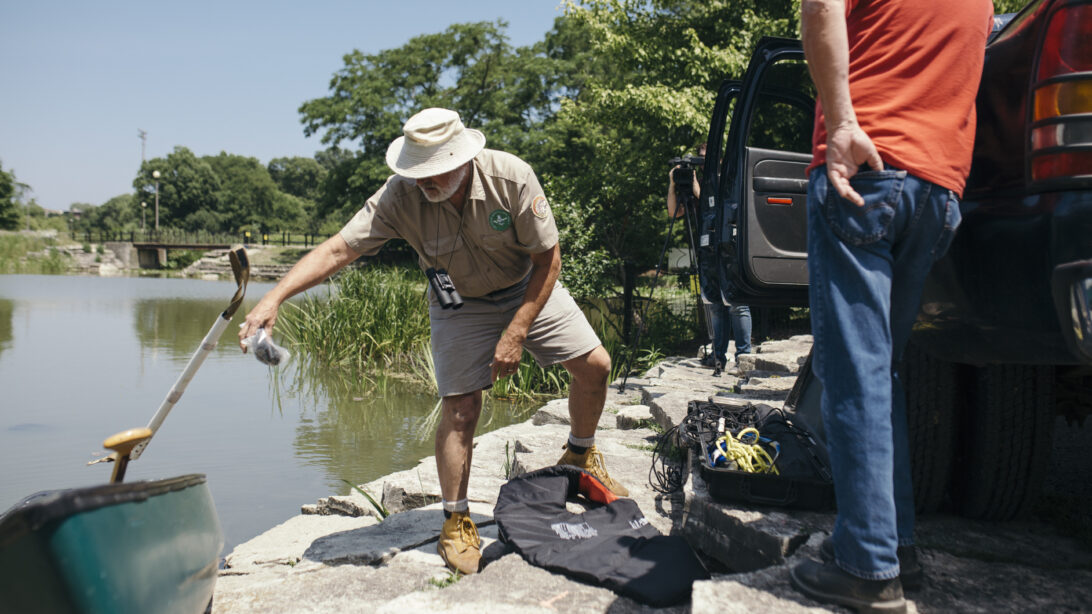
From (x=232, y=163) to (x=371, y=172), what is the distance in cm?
8599

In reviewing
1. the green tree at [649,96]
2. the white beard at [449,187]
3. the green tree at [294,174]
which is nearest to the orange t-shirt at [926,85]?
the white beard at [449,187]

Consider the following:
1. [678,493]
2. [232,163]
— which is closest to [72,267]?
[678,493]

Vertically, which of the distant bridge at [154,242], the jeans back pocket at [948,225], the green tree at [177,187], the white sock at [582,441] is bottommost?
the white sock at [582,441]

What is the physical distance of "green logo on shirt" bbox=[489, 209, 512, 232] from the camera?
303cm

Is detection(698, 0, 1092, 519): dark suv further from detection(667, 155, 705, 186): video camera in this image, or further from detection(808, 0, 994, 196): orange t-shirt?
detection(667, 155, 705, 186): video camera

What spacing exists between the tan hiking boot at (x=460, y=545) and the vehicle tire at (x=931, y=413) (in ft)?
5.26

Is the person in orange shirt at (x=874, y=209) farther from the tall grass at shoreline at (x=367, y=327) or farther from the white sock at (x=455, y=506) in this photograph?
the tall grass at shoreline at (x=367, y=327)

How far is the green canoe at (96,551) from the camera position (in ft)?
5.62

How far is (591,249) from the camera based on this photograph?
→ 1120 cm

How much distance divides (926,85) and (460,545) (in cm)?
215

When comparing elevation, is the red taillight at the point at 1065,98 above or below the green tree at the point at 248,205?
below

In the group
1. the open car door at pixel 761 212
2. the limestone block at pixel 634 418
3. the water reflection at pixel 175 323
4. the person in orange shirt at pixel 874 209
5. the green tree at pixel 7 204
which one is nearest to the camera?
the person in orange shirt at pixel 874 209

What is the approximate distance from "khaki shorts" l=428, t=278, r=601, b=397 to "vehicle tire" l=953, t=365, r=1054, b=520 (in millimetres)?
1518

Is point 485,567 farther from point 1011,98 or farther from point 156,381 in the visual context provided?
point 156,381
